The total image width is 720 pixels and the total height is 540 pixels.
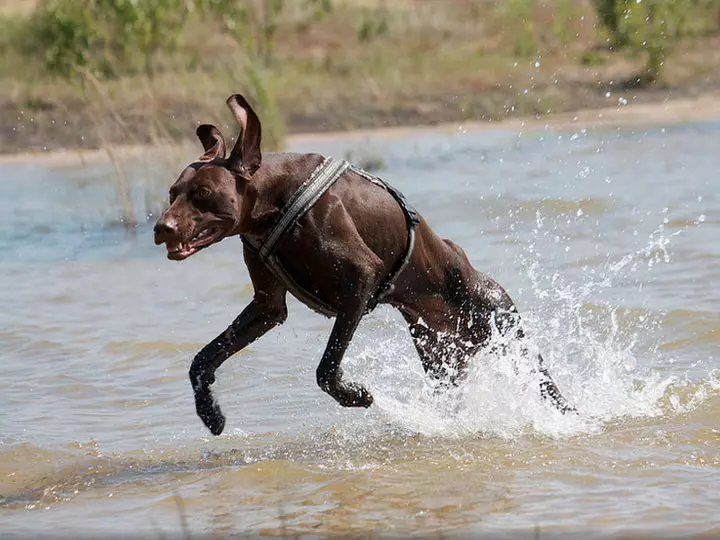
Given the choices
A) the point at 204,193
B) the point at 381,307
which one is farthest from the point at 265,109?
the point at 204,193

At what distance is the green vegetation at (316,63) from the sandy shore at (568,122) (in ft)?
0.92

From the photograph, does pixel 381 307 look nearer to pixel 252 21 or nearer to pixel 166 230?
pixel 166 230

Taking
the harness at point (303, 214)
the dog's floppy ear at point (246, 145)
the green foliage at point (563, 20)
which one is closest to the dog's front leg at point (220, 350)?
the harness at point (303, 214)

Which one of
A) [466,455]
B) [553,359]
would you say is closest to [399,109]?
[553,359]

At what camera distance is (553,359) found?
24.5ft

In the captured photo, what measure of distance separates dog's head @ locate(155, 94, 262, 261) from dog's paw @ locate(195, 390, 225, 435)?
2.89ft

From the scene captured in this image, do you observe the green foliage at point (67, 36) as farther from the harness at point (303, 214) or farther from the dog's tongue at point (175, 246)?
Answer: the dog's tongue at point (175, 246)

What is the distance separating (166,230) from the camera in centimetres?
505

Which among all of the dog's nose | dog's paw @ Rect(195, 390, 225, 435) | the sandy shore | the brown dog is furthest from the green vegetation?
the dog's nose

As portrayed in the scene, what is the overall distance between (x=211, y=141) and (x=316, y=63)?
1854 cm

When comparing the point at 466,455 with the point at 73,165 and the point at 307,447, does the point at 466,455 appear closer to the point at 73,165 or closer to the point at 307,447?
the point at 307,447

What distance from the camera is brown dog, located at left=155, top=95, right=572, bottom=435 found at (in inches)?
204

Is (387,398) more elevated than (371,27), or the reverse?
(371,27)

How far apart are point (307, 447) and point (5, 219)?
9313 mm
